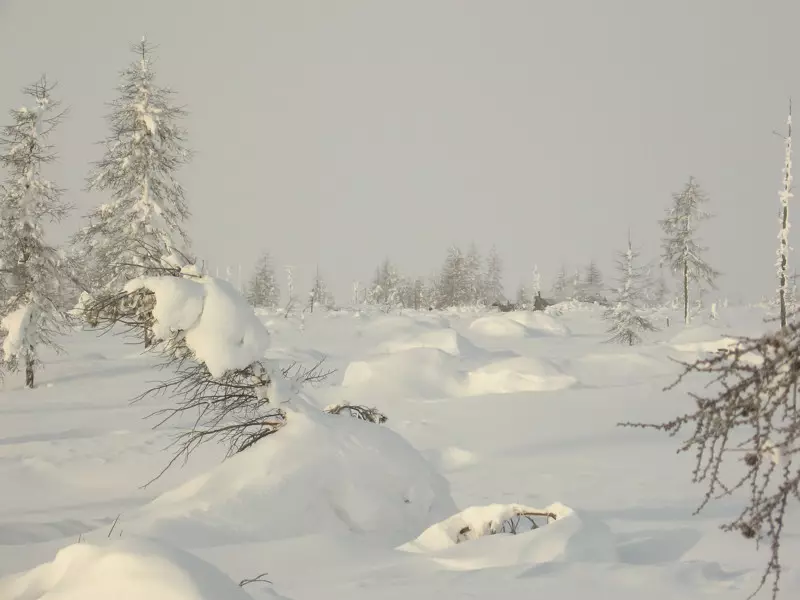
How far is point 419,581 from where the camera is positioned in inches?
189

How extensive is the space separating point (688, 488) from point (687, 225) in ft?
109

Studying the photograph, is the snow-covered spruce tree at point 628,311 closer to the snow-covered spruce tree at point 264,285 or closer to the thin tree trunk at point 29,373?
the thin tree trunk at point 29,373

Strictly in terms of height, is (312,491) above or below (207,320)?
below

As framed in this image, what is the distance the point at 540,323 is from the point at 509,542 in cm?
3129

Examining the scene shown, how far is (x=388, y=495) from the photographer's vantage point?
775cm

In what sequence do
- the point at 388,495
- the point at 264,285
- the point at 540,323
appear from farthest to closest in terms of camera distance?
the point at 264,285 → the point at 540,323 → the point at 388,495

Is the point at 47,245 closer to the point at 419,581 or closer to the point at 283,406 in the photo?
the point at 283,406

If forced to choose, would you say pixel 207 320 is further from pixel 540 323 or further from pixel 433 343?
pixel 540 323

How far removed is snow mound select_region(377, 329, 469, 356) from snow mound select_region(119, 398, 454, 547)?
47.4 ft

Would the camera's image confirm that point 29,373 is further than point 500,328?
No

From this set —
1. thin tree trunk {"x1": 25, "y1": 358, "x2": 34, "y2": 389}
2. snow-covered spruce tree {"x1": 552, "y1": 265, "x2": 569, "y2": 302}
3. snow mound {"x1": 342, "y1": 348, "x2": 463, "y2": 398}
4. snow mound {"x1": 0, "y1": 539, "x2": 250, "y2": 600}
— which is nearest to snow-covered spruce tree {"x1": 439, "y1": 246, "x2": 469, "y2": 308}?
snow-covered spruce tree {"x1": 552, "y1": 265, "x2": 569, "y2": 302}

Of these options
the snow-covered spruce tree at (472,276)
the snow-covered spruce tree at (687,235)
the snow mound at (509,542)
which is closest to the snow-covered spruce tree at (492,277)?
the snow-covered spruce tree at (472,276)

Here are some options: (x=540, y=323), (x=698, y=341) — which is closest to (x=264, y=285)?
(x=540, y=323)

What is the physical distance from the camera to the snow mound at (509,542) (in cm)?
537
